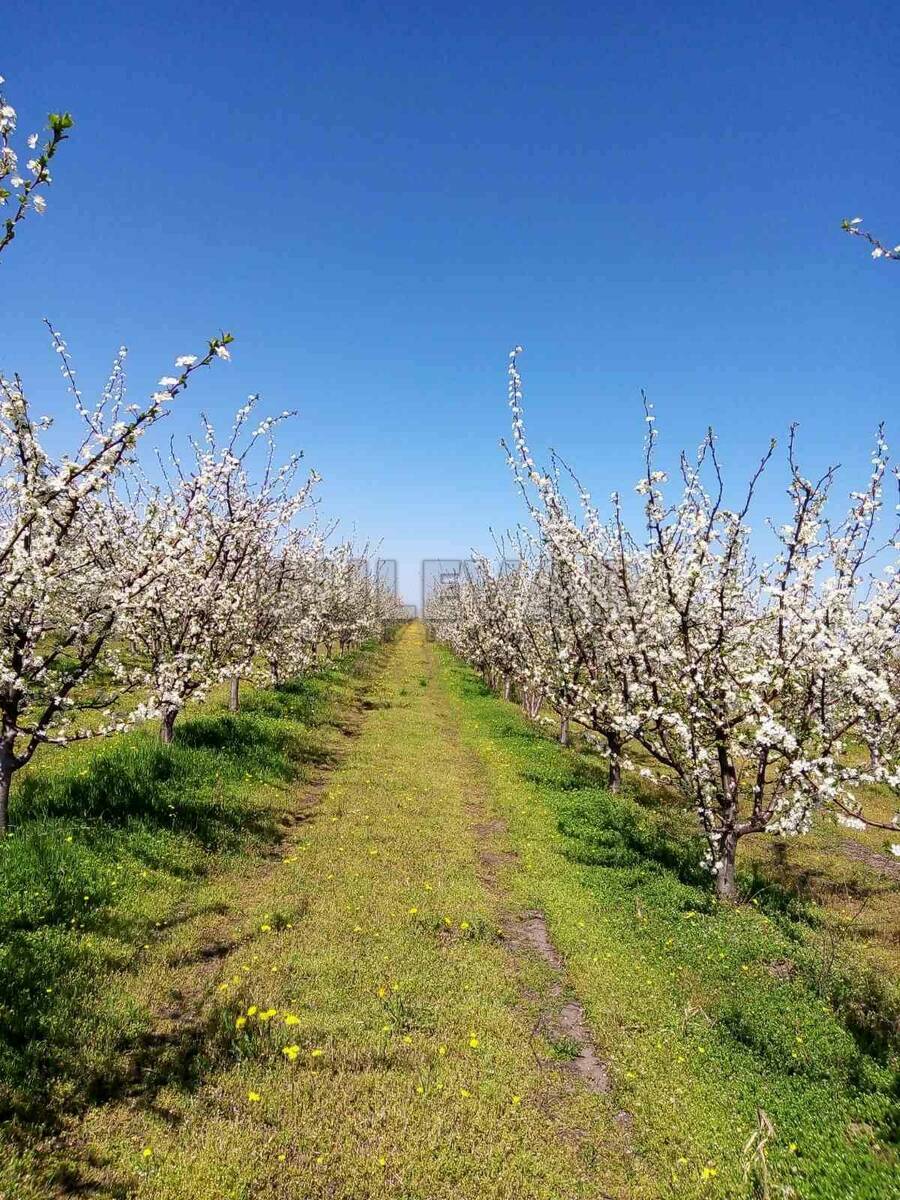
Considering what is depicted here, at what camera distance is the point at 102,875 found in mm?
8719

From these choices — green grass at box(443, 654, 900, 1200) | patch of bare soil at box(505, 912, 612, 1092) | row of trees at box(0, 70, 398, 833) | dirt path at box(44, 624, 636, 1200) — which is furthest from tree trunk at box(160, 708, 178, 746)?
patch of bare soil at box(505, 912, 612, 1092)

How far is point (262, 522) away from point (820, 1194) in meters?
15.9

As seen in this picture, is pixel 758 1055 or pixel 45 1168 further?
pixel 758 1055

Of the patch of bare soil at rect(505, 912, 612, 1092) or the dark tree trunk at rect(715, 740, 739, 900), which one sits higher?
the dark tree trunk at rect(715, 740, 739, 900)

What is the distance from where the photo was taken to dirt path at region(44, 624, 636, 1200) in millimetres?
5203

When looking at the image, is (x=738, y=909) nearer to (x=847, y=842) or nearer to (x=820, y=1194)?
(x=820, y=1194)

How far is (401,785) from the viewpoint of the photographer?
1556 cm

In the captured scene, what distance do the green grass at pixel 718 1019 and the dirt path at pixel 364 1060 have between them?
1.58 feet

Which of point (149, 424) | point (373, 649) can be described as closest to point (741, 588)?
point (149, 424)

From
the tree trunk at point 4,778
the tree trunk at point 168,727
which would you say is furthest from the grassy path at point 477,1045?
the tree trunk at point 168,727

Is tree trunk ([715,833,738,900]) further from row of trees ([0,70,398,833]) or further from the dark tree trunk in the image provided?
row of trees ([0,70,398,833])

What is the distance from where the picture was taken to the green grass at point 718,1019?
5594 millimetres

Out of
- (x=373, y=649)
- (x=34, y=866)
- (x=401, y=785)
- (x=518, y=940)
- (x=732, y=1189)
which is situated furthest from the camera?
(x=373, y=649)

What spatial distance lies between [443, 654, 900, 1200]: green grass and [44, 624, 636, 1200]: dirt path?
481mm
